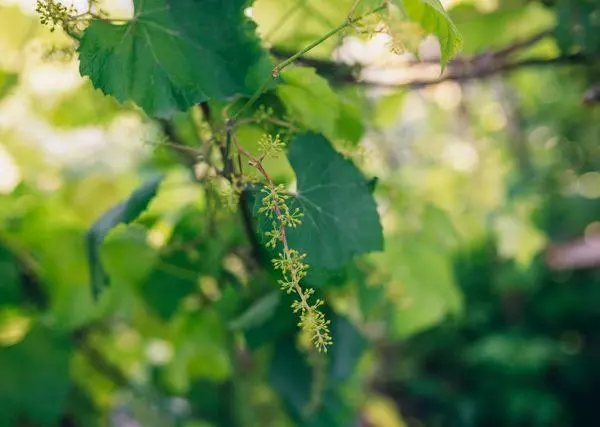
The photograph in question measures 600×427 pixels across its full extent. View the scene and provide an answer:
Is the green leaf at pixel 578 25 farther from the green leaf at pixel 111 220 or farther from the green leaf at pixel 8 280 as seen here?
the green leaf at pixel 8 280

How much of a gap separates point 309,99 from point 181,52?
0.35 feet

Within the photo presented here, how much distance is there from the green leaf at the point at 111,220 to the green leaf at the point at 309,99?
12 cm

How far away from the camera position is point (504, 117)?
2.39 m

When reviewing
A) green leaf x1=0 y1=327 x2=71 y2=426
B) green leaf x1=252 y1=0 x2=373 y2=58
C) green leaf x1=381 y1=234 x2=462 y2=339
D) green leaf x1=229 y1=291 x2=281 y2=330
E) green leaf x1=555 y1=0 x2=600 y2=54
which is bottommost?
green leaf x1=0 y1=327 x2=71 y2=426

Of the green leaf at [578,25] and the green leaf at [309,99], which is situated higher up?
the green leaf at [578,25]

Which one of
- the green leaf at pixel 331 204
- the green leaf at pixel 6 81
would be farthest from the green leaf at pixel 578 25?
the green leaf at pixel 6 81

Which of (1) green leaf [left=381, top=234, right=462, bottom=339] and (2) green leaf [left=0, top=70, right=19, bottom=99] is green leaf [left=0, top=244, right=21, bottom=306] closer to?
(2) green leaf [left=0, top=70, right=19, bottom=99]

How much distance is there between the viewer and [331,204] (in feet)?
1.24

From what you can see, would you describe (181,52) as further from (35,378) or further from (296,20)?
(35,378)

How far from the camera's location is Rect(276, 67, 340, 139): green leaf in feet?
1.34

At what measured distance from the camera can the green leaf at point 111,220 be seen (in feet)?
1.38

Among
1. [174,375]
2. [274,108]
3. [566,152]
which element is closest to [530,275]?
[566,152]

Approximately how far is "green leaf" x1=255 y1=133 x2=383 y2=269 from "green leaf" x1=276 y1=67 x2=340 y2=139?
0.05 m

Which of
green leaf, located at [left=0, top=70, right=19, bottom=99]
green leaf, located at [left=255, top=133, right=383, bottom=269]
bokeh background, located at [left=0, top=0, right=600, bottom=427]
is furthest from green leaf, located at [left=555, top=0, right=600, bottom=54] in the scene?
green leaf, located at [left=0, top=70, right=19, bottom=99]
